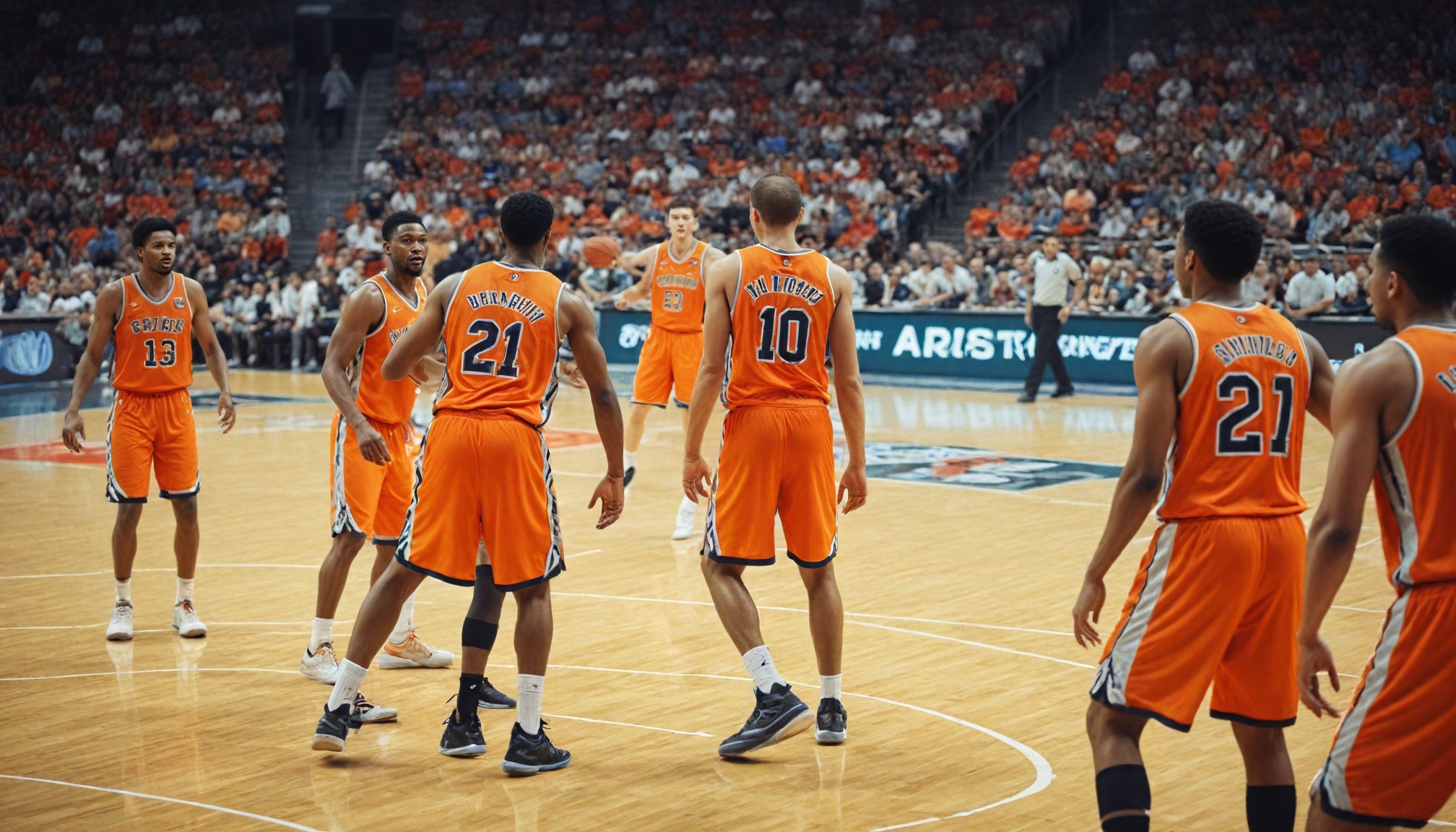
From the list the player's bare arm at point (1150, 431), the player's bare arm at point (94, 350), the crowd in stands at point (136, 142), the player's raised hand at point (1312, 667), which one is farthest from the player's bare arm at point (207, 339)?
the crowd in stands at point (136, 142)

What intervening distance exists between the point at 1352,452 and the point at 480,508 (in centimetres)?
290

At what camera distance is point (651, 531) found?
1011 centimetres

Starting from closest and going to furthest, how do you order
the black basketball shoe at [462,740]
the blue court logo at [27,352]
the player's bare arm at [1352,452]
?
1. the player's bare arm at [1352,452]
2. the black basketball shoe at [462,740]
3. the blue court logo at [27,352]

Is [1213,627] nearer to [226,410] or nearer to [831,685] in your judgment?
[831,685]

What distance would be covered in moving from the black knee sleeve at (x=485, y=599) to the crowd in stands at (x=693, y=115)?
18002 millimetres

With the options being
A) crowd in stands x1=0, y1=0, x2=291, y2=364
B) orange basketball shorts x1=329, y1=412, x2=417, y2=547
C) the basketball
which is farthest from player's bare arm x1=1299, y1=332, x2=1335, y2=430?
crowd in stands x1=0, y1=0, x2=291, y2=364

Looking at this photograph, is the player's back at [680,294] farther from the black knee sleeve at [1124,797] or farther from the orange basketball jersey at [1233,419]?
the black knee sleeve at [1124,797]

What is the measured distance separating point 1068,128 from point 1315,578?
72.6ft

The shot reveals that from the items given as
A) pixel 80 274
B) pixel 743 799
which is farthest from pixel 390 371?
pixel 80 274

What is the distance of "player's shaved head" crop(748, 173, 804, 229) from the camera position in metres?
5.65

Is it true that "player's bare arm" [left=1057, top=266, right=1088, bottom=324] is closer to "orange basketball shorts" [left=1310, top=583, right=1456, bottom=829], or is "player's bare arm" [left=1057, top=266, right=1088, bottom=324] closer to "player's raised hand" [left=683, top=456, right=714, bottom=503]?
"player's raised hand" [left=683, top=456, right=714, bottom=503]

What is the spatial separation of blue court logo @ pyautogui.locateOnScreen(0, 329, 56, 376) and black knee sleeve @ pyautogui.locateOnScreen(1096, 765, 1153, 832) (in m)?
20.1

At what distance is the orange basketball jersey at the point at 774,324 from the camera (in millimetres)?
5613

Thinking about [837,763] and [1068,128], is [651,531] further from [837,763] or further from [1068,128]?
[1068,128]
